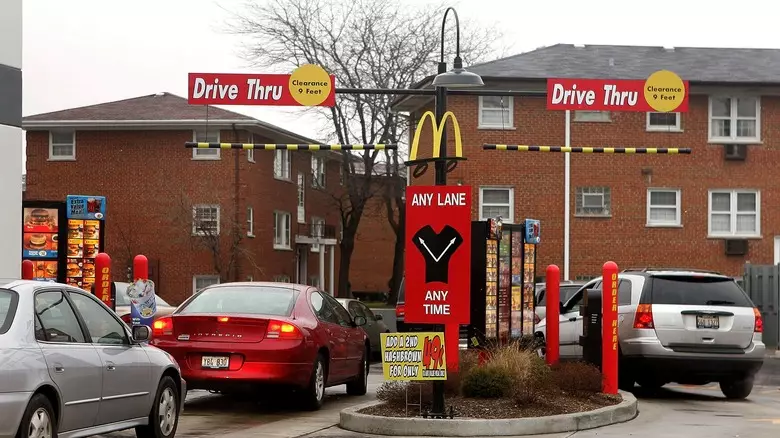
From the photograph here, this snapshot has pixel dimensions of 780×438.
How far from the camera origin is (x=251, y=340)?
45.1ft

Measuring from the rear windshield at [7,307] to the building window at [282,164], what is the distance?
43214 mm

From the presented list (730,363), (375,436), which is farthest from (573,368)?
(375,436)

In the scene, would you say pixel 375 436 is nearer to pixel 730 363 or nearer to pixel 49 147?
pixel 730 363

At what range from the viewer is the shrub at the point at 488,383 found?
13.8 metres

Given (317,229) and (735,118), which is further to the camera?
(317,229)

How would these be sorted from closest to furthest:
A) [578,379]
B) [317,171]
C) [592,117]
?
[578,379], [592,117], [317,171]

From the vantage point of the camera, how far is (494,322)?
20.0 m

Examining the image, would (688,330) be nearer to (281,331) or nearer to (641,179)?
(281,331)

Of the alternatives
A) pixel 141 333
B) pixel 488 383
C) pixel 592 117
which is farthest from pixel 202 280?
pixel 141 333

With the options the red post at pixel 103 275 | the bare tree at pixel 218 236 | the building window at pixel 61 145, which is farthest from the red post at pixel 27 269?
the building window at pixel 61 145

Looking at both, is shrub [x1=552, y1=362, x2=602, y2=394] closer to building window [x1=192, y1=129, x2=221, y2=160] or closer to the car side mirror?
the car side mirror

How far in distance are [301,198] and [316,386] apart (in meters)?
43.0

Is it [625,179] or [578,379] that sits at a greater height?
[625,179]

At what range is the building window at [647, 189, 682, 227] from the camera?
41.3 meters
